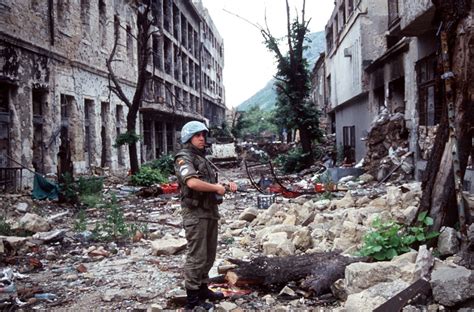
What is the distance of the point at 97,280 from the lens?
509cm

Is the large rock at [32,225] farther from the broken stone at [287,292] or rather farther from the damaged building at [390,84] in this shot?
the damaged building at [390,84]

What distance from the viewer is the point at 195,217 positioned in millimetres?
4016

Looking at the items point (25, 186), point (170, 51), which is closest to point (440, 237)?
point (25, 186)

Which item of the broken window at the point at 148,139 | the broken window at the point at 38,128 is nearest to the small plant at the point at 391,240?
the broken window at the point at 38,128

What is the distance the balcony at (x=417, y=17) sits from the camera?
27.3ft

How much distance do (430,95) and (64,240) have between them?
315 inches

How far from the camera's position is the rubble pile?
38.1 ft

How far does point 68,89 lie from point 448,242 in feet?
42.5

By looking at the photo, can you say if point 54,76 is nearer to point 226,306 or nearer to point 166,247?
point 166,247

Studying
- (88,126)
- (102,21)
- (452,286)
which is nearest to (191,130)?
(452,286)

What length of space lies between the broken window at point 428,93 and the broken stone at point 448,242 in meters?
5.77

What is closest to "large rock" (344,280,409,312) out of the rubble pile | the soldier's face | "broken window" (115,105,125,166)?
the soldier's face

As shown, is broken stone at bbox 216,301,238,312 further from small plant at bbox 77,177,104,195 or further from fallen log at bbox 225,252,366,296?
small plant at bbox 77,177,104,195

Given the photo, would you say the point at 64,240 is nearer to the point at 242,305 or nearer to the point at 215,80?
the point at 242,305
